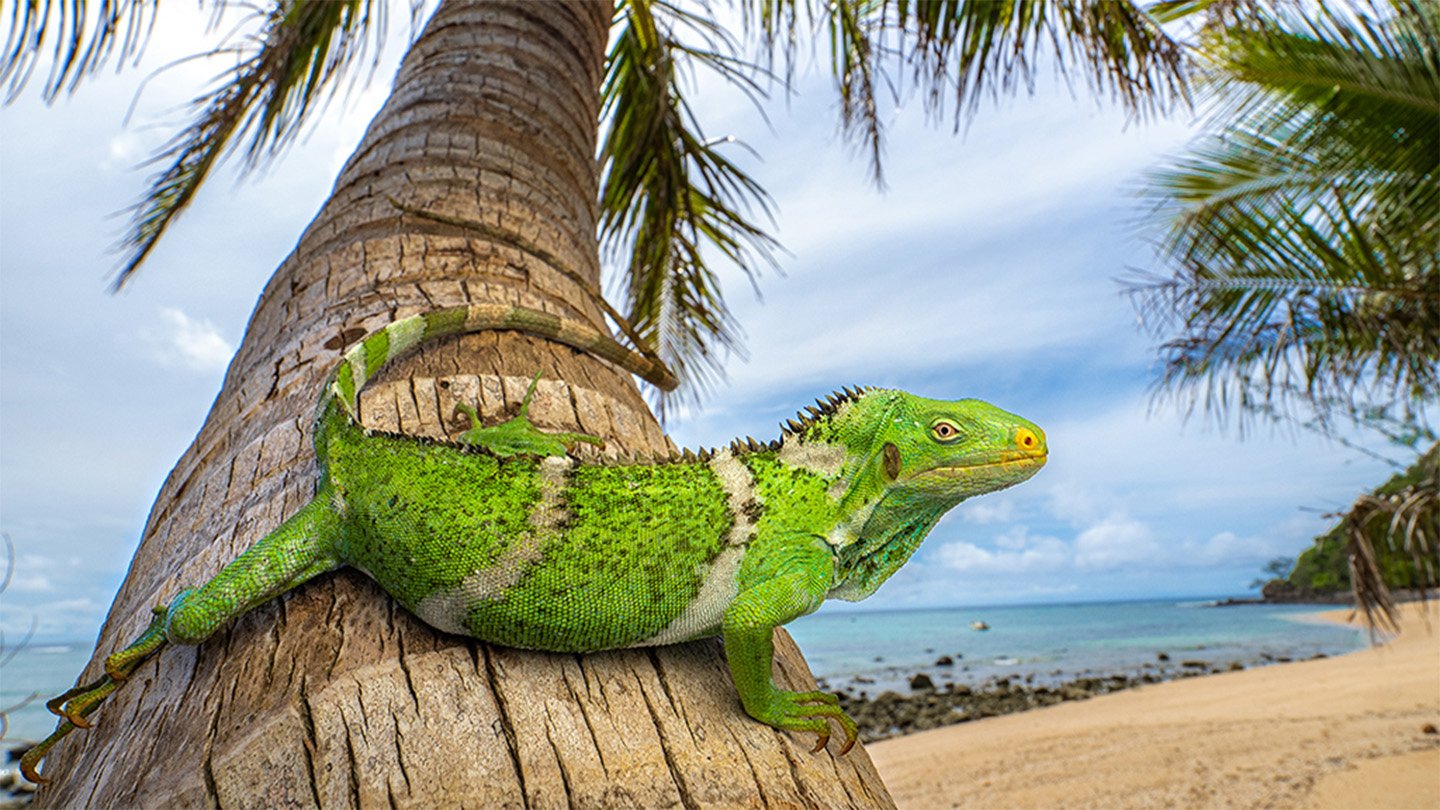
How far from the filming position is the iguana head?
2.17 metres

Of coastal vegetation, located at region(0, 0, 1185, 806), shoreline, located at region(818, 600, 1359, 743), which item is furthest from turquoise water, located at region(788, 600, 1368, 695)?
coastal vegetation, located at region(0, 0, 1185, 806)

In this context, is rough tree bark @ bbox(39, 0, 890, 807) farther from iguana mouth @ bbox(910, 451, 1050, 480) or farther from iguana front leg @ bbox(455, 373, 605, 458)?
iguana mouth @ bbox(910, 451, 1050, 480)

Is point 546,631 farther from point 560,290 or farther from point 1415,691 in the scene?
point 1415,691

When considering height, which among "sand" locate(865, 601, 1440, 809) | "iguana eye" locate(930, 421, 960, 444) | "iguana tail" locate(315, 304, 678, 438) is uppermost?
"iguana tail" locate(315, 304, 678, 438)

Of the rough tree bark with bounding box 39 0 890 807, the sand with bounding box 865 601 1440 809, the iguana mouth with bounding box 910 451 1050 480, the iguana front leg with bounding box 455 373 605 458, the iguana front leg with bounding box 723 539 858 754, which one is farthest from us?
the sand with bounding box 865 601 1440 809

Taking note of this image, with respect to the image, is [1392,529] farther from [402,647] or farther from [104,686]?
[104,686]

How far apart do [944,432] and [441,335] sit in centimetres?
163

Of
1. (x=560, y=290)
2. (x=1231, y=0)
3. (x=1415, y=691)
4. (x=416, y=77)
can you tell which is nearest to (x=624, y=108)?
(x=416, y=77)

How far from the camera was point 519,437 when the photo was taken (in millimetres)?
2479

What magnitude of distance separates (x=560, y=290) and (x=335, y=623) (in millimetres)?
1715

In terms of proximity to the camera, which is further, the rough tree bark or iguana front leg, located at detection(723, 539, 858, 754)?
iguana front leg, located at detection(723, 539, 858, 754)

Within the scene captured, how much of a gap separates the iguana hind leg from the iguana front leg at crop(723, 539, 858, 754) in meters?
1.01

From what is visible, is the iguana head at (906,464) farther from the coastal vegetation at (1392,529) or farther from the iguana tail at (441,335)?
the coastal vegetation at (1392,529)

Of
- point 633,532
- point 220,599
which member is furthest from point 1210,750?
point 220,599
